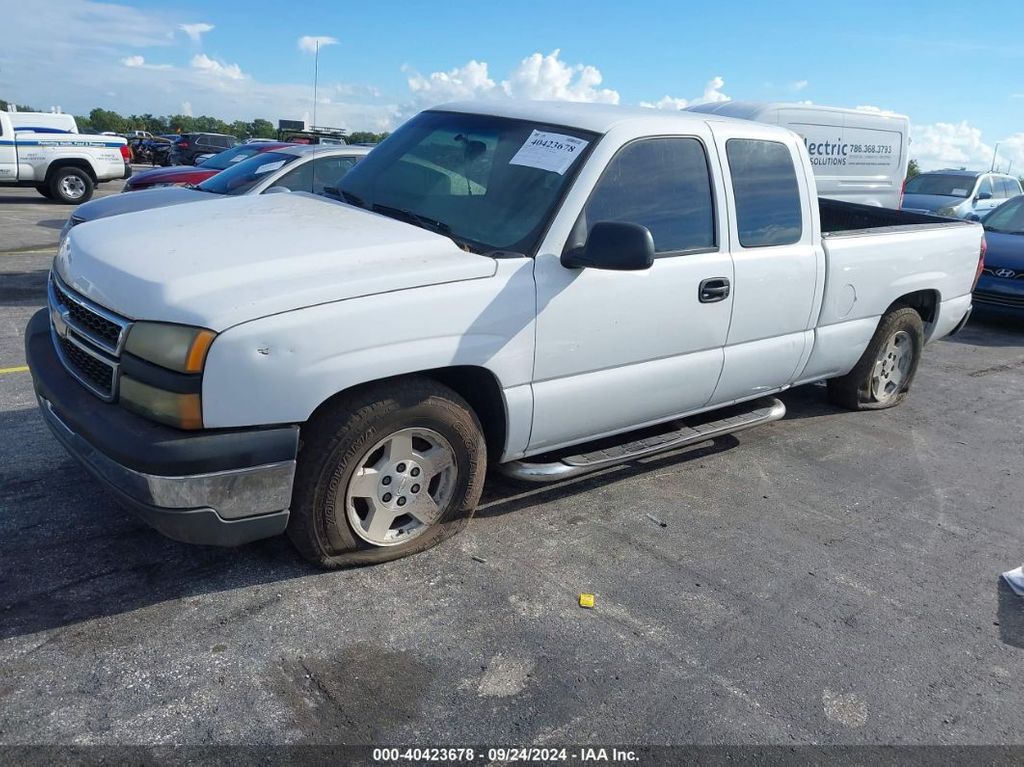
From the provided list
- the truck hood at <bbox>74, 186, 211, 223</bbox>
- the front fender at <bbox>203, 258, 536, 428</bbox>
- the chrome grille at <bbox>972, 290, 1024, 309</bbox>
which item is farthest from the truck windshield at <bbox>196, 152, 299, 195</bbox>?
the chrome grille at <bbox>972, 290, 1024, 309</bbox>

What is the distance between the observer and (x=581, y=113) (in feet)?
13.6

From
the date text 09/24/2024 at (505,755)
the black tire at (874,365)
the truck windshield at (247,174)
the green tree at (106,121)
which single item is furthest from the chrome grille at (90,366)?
the green tree at (106,121)

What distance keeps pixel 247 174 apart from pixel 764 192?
575 centimetres

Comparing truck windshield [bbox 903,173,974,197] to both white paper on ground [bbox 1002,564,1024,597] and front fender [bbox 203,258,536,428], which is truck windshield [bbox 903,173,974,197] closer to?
white paper on ground [bbox 1002,564,1024,597]

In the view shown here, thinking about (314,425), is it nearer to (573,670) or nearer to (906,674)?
(573,670)

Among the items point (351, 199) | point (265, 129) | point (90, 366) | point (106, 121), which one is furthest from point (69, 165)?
point (106, 121)

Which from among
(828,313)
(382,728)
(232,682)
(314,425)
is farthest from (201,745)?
(828,313)

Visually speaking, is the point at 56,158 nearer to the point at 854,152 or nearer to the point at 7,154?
the point at 7,154

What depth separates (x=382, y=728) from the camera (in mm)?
2621

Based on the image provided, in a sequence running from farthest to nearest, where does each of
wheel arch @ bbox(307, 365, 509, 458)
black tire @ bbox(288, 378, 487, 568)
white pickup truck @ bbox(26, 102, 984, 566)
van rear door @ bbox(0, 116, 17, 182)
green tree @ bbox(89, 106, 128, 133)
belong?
green tree @ bbox(89, 106, 128, 133), van rear door @ bbox(0, 116, 17, 182), wheel arch @ bbox(307, 365, 509, 458), black tire @ bbox(288, 378, 487, 568), white pickup truck @ bbox(26, 102, 984, 566)

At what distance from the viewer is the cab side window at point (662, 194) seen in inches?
152

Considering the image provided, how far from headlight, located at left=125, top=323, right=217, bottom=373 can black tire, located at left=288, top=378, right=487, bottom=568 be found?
54cm

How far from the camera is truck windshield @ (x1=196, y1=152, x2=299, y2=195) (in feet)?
27.3

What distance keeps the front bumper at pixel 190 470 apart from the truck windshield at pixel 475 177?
50.1 inches
